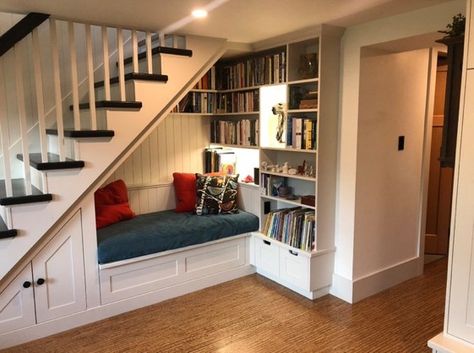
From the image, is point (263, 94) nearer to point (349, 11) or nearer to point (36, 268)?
point (349, 11)

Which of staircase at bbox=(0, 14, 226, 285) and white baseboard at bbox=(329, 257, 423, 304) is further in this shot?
white baseboard at bbox=(329, 257, 423, 304)

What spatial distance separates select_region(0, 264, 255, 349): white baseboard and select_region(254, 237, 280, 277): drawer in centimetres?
15

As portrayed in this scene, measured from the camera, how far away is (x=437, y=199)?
393cm

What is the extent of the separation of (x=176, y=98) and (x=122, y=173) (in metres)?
1.05

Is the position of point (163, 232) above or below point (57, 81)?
below

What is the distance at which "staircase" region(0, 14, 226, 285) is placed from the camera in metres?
2.41

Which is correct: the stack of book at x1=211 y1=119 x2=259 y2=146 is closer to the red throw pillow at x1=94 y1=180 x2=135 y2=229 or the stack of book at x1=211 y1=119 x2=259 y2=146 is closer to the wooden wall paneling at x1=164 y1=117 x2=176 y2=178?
the wooden wall paneling at x1=164 y1=117 x2=176 y2=178

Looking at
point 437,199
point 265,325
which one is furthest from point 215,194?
point 437,199

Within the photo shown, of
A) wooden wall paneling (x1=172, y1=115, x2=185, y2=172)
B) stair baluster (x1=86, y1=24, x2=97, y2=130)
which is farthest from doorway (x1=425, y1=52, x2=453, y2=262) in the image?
stair baluster (x1=86, y1=24, x2=97, y2=130)

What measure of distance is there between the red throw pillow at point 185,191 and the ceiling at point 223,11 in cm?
141

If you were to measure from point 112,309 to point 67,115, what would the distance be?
1745 mm

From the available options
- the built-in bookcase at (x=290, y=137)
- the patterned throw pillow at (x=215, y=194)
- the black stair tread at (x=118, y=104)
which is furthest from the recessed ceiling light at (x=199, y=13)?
the patterned throw pillow at (x=215, y=194)

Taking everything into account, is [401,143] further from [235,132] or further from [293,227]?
[235,132]

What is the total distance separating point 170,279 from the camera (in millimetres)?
3143
